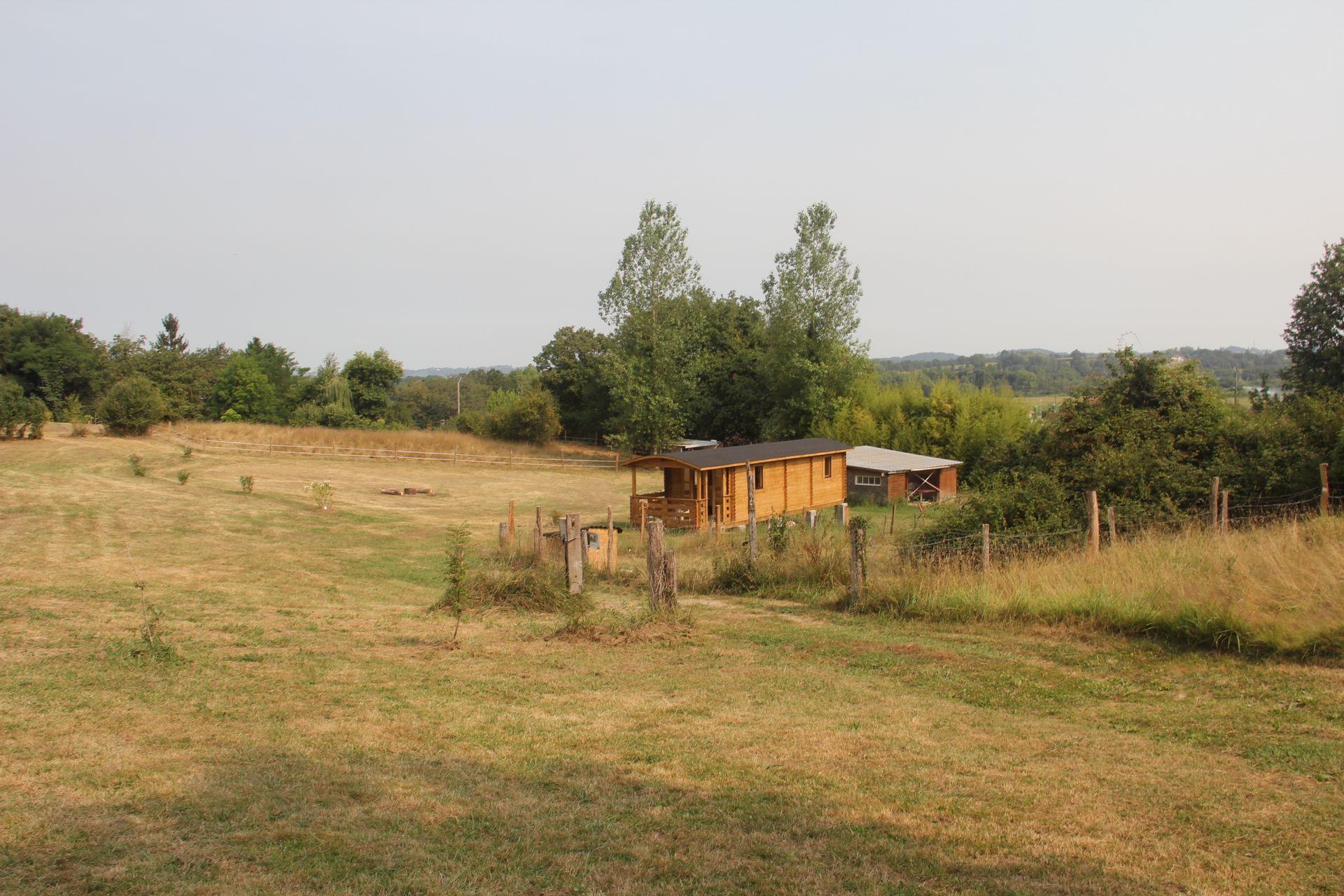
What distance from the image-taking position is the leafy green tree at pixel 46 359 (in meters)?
58.9

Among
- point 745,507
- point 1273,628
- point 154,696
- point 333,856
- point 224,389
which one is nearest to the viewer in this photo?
point 333,856

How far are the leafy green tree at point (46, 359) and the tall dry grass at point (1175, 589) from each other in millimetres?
63555

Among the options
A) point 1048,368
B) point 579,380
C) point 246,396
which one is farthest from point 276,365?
point 1048,368

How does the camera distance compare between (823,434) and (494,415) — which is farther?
(494,415)

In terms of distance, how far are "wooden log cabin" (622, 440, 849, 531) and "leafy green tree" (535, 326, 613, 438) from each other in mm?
31815

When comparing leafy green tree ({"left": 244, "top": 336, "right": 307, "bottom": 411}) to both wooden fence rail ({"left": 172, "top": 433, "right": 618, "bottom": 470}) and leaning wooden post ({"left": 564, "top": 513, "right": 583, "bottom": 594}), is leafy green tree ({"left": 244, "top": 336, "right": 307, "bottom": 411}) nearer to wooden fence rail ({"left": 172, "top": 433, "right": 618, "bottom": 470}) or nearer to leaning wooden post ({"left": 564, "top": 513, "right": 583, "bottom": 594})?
wooden fence rail ({"left": 172, "top": 433, "right": 618, "bottom": 470})

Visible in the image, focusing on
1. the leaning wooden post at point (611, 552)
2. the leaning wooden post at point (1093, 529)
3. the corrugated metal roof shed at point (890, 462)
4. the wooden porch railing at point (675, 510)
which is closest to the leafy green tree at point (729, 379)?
the corrugated metal roof shed at point (890, 462)

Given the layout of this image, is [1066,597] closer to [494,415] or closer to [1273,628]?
[1273,628]

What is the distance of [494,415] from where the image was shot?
6162 centimetres

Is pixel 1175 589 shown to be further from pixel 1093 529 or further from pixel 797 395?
pixel 797 395

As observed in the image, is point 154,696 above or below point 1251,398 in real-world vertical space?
below

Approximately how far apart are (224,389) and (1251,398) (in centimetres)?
7196

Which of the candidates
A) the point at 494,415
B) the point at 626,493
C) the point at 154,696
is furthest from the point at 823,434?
the point at 154,696

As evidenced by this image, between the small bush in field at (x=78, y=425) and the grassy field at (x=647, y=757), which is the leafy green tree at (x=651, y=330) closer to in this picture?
the small bush in field at (x=78, y=425)
